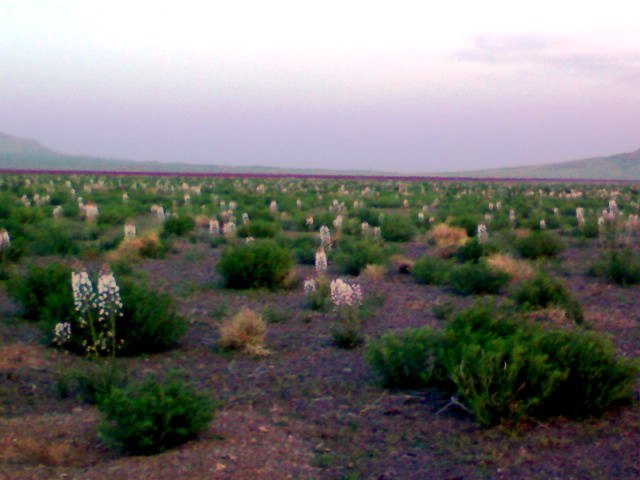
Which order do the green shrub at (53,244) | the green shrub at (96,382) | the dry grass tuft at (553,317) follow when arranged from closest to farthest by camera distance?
1. the green shrub at (96,382)
2. the dry grass tuft at (553,317)
3. the green shrub at (53,244)

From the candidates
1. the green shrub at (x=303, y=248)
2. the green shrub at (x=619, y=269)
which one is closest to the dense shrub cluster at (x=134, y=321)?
the green shrub at (x=303, y=248)

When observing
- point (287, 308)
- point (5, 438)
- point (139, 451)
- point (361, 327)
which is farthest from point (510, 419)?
point (287, 308)

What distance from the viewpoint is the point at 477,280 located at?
1828 cm

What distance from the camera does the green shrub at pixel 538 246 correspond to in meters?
24.5

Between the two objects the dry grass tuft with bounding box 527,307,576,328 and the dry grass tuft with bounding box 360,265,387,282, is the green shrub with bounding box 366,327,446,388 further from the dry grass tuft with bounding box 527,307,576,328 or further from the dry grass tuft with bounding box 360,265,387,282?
the dry grass tuft with bounding box 360,265,387,282

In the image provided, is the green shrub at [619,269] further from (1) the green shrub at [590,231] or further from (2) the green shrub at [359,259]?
(1) the green shrub at [590,231]

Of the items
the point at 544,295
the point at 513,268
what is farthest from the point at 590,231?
the point at 544,295

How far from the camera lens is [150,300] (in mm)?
13344

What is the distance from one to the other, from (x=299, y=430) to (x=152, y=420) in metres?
1.62

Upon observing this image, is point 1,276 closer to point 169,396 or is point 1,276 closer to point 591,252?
point 169,396

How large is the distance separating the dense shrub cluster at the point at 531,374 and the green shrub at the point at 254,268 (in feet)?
28.2

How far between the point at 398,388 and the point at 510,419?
6.80ft

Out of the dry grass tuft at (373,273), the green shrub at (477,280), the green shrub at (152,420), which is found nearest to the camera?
the green shrub at (152,420)

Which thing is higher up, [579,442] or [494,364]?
[494,364]
